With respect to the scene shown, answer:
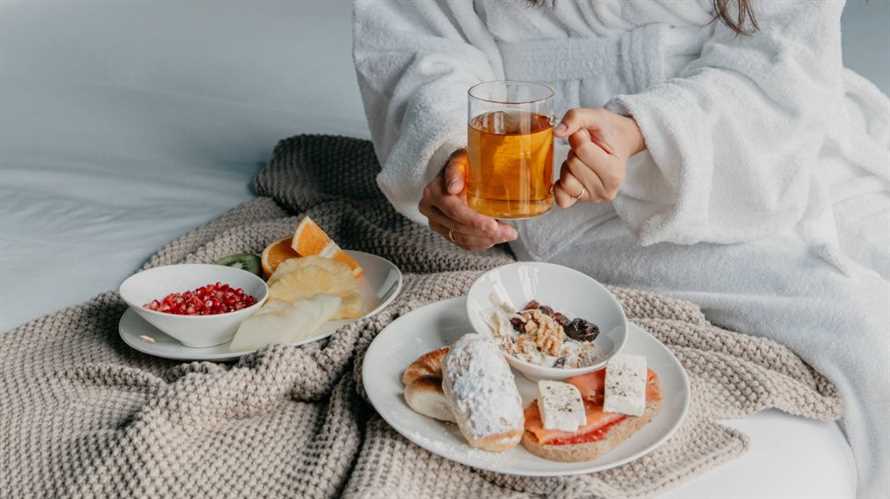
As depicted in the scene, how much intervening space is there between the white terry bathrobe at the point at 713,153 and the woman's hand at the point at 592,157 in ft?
0.17

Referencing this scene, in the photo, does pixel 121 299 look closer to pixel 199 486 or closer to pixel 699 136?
pixel 199 486

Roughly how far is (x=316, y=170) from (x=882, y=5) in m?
1.08

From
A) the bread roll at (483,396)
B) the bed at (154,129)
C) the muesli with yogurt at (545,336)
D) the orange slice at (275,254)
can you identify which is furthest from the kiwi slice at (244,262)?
the bread roll at (483,396)

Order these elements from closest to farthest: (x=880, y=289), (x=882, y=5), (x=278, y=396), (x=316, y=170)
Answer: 1. (x=278, y=396)
2. (x=880, y=289)
3. (x=316, y=170)
4. (x=882, y=5)

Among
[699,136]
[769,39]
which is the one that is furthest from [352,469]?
[769,39]

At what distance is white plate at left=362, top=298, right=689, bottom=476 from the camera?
3.26 feet

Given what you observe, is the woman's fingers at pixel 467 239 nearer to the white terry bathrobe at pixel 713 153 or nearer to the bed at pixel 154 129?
the white terry bathrobe at pixel 713 153

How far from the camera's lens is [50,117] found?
79.9 inches

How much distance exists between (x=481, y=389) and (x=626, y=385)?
149 millimetres

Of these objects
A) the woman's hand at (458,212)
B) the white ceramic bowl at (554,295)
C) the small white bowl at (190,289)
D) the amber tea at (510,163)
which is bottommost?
the small white bowl at (190,289)

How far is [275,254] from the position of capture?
4.84ft

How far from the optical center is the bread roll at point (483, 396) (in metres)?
0.98

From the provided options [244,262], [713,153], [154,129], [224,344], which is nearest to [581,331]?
[713,153]

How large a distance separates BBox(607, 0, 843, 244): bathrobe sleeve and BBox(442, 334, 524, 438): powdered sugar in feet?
1.23
